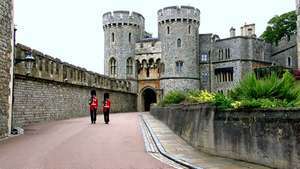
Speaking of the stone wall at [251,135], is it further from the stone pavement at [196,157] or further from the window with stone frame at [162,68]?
the window with stone frame at [162,68]

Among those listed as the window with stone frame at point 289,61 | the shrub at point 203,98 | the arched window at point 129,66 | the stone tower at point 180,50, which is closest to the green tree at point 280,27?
the window with stone frame at point 289,61

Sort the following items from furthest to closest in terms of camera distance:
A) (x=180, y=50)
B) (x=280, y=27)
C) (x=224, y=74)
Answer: (x=280, y=27) < (x=224, y=74) < (x=180, y=50)

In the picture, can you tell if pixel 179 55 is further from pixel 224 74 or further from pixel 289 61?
pixel 289 61

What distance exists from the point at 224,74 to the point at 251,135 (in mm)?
51445

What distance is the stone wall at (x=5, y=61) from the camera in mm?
15625

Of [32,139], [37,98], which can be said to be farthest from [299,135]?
[37,98]

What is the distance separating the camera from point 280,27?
62.3 metres

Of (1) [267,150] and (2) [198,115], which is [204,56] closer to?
(2) [198,115]

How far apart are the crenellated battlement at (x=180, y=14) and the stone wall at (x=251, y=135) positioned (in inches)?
A: 1849

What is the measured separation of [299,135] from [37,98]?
18365 millimetres

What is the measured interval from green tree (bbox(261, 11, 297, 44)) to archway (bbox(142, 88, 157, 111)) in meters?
19.1

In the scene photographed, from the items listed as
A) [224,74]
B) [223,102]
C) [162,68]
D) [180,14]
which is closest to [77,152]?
[223,102]

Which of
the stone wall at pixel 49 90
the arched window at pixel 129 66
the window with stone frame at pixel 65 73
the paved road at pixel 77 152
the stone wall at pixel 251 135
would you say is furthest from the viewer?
the arched window at pixel 129 66

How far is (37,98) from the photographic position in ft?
78.8
